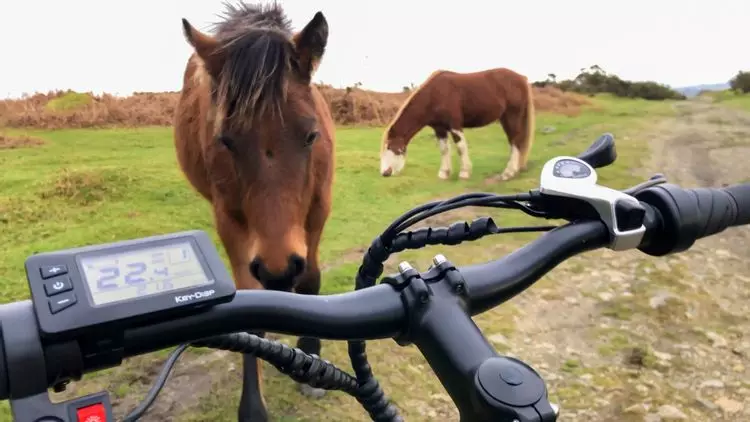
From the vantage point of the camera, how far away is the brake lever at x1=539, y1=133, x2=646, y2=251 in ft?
3.18

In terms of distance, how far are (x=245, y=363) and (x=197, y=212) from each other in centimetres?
314

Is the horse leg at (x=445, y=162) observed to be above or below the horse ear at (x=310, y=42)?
below

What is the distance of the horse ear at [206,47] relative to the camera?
97.1 inches

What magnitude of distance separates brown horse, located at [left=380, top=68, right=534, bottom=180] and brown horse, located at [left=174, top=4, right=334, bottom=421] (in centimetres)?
535

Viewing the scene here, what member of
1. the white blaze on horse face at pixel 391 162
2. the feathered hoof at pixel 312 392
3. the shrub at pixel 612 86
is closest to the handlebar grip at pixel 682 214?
the feathered hoof at pixel 312 392

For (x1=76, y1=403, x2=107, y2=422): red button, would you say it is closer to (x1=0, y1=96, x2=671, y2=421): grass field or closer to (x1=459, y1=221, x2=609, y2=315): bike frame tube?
(x1=459, y1=221, x2=609, y2=315): bike frame tube

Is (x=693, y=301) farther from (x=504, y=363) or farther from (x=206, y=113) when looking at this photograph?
(x=504, y=363)

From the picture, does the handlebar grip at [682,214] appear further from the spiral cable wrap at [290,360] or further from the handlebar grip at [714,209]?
the spiral cable wrap at [290,360]

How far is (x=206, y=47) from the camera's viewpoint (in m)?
2.52

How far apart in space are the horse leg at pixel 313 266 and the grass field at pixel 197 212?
2.6 inches

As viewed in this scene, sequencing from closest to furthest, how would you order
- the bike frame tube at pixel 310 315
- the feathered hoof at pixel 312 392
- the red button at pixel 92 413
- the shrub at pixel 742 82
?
the red button at pixel 92 413 → the bike frame tube at pixel 310 315 → the feathered hoof at pixel 312 392 → the shrub at pixel 742 82

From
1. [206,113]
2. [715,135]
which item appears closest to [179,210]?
[206,113]

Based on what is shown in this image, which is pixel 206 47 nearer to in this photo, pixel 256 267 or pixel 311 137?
pixel 311 137

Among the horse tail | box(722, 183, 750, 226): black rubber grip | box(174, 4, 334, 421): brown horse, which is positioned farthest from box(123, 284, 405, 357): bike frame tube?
the horse tail
